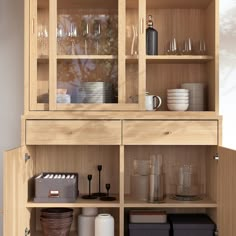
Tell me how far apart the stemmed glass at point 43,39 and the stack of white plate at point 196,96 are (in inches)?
32.5

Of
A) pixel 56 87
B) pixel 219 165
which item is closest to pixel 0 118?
pixel 56 87

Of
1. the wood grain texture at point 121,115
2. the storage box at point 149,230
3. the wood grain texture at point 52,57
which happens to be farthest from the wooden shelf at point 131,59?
the storage box at point 149,230

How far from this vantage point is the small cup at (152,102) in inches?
110

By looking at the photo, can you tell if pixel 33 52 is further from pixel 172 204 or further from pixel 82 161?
pixel 172 204

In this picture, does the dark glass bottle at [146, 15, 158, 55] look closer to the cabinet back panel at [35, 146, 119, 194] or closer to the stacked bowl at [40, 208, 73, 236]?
the cabinet back panel at [35, 146, 119, 194]

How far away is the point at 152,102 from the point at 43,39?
692 mm

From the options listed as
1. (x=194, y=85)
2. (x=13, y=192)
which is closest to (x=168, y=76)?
(x=194, y=85)

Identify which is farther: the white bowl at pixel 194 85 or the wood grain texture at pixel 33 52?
the white bowl at pixel 194 85

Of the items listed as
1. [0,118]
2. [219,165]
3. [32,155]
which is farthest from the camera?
[0,118]

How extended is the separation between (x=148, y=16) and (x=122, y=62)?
428 mm

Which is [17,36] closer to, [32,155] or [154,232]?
[32,155]

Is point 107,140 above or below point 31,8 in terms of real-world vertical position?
below

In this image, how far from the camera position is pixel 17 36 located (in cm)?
309

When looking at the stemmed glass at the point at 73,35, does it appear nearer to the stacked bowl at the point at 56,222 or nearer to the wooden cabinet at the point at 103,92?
the wooden cabinet at the point at 103,92
